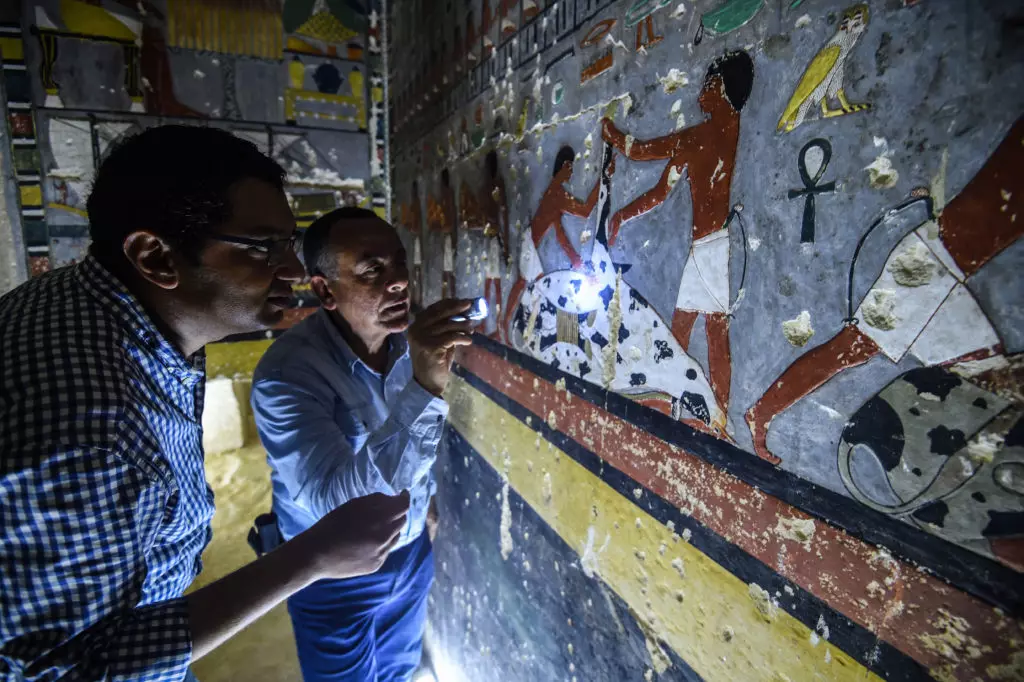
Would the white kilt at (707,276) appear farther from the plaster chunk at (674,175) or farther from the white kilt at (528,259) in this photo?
the white kilt at (528,259)

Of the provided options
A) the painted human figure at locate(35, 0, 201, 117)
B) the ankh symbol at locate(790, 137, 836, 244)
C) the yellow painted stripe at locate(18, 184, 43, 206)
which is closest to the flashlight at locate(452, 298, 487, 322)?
the ankh symbol at locate(790, 137, 836, 244)

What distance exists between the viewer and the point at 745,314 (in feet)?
2.27

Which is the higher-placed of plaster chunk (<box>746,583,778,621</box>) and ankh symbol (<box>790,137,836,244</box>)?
ankh symbol (<box>790,137,836,244</box>)

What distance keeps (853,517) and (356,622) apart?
1.54 metres

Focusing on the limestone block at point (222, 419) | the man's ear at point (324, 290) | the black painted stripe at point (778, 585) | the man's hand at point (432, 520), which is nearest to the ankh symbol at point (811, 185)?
the black painted stripe at point (778, 585)

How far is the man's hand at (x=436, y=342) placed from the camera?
1260mm

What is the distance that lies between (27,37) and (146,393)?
341cm

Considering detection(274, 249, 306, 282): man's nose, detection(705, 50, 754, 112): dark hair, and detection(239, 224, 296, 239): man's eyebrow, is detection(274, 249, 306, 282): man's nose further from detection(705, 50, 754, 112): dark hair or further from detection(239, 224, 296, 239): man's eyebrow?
detection(705, 50, 754, 112): dark hair

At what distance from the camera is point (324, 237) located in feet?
5.38

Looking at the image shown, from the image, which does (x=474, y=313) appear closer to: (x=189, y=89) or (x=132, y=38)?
(x=189, y=89)

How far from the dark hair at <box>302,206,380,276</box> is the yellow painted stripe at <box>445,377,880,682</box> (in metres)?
0.91

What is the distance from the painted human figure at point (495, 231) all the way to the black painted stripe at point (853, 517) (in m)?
0.72

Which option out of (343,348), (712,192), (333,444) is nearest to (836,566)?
(712,192)

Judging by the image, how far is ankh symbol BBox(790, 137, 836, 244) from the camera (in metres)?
0.57
